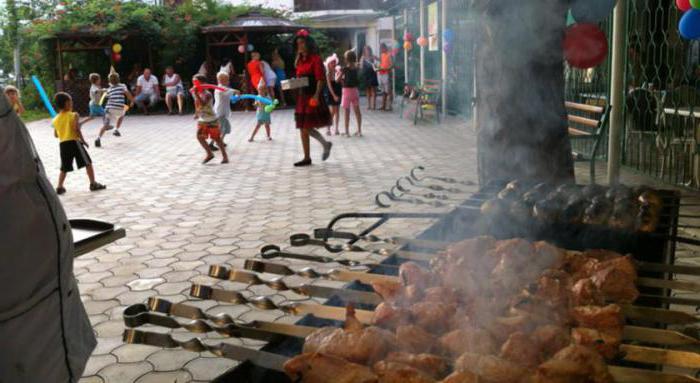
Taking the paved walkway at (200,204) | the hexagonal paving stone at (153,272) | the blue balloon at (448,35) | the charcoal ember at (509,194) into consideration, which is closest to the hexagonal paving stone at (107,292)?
the paved walkway at (200,204)

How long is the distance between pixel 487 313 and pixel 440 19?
15.5 metres

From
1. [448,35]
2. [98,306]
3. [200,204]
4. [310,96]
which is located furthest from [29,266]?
[448,35]

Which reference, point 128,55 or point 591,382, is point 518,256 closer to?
point 591,382

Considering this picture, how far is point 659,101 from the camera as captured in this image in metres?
8.40

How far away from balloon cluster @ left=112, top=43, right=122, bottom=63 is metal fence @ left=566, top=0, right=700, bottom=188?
65.7ft

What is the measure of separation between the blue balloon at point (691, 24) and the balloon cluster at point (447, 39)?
33.8 ft

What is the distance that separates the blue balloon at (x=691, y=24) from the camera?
207 inches

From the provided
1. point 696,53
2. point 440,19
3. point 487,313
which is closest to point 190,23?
point 440,19

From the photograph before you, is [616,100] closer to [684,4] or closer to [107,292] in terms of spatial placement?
[684,4]

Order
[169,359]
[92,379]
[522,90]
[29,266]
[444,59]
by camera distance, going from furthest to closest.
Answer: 1. [444,59]
2. [522,90]
3. [169,359]
4. [92,379]
5. [29,266]

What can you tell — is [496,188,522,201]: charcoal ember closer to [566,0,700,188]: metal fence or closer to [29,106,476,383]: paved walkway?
[29,106,476,383]: paved walkway

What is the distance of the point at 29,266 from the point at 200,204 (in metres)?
6.44

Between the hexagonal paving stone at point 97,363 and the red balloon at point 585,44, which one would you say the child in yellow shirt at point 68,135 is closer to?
the hexagonal paving stone at point 97,363

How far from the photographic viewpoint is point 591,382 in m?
1.75
